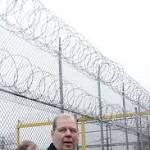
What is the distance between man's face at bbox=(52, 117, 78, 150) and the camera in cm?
333

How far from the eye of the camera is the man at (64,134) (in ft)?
10.9

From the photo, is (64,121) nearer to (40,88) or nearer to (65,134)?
(65,134)

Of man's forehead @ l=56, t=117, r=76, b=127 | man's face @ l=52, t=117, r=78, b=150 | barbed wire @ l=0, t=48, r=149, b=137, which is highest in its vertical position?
barbed wire @ l=0, t=48, r=149, b=137

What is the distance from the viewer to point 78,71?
8242 mm

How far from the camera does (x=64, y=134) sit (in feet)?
11.0

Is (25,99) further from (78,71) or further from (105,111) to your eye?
(105,111)

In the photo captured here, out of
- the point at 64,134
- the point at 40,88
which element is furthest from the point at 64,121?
the point at 40,88

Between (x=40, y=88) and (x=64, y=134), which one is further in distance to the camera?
(x=40, y=88)

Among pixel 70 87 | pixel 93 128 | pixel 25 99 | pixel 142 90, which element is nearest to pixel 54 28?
pixel 70 87

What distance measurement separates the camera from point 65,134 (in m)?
3.37

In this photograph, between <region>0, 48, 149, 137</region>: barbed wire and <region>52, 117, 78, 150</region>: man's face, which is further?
<region>0, 48, 149, 137</region>: barbed wire

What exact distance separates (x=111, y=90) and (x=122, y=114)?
1460 mm

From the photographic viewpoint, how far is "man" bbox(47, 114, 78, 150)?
10.9ft

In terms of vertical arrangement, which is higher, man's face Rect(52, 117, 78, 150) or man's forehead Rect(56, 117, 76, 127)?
man's forehead Rect(56, 117, 76, 127)
